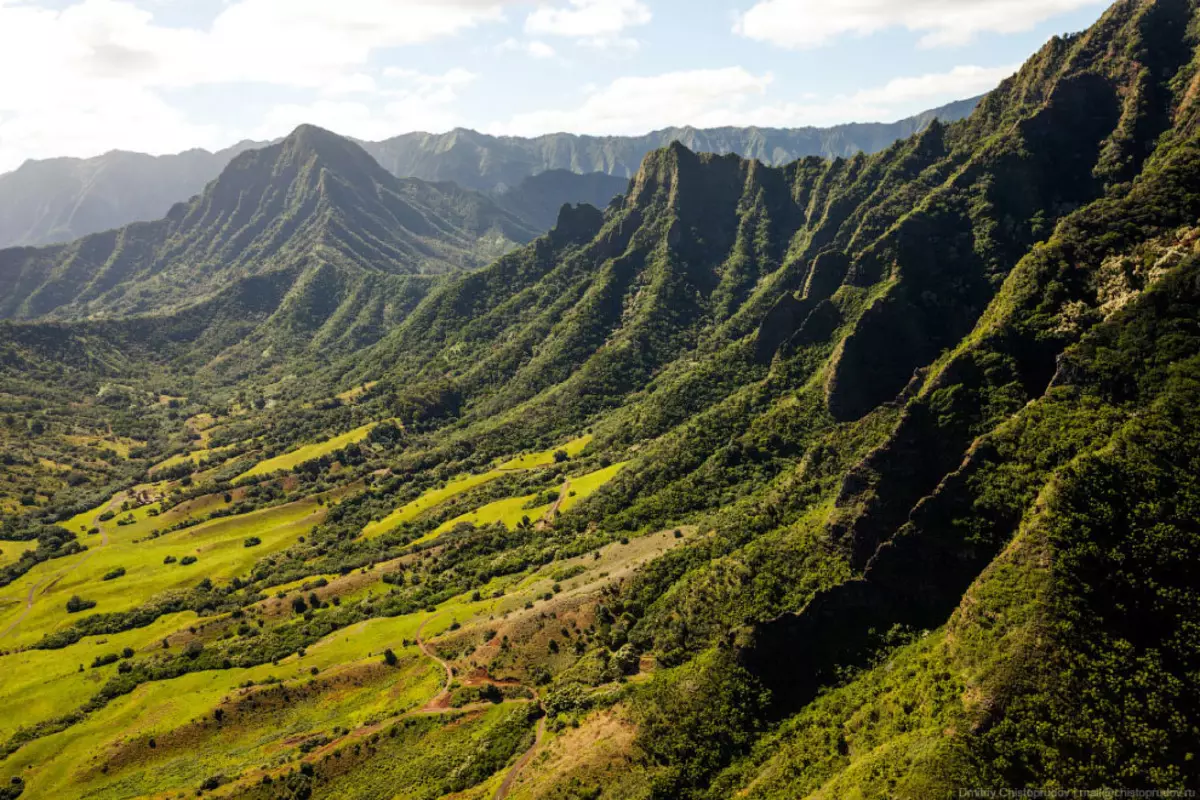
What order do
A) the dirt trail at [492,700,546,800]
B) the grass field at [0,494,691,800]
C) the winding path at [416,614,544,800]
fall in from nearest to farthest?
the dirt trail at [492,700,546,800] < the winding path at [416,614,544,800] < the grass field at [0,494,691,800]

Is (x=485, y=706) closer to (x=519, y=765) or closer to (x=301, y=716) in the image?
(x=519, y=765)

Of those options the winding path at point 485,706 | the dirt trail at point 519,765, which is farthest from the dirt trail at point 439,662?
the dirt trail at point 519,765

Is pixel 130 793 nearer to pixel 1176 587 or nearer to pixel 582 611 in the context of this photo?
pixel 582 611

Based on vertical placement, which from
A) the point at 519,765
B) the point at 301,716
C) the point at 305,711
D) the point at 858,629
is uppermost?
the point at 858,629

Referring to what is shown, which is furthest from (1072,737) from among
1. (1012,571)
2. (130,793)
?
(130,793)

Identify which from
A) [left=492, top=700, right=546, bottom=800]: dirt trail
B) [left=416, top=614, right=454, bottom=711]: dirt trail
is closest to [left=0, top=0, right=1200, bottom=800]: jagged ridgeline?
[left=492, top=700, right=546, bottom=800]: dirt trail

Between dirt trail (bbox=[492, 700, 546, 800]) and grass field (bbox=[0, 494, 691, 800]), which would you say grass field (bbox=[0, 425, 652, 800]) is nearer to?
grass field (bbox=[0, 494, 691, 800])

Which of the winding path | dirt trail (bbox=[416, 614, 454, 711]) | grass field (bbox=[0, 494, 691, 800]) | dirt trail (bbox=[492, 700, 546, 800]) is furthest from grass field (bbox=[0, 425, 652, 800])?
dirt trail (bbox=[492, 700, 546, 800])

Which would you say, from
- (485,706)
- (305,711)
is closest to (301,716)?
(305,711)

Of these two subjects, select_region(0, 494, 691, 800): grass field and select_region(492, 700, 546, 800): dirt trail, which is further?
select_region(0, 494, 691, 800): grass field

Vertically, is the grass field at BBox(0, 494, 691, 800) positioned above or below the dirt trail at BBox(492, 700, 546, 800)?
below

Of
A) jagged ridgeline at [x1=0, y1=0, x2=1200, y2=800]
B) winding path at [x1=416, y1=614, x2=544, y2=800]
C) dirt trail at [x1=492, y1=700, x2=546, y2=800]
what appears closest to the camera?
jagged ridgeline at [x1=0, y1=0, x2=1200, y2=800]

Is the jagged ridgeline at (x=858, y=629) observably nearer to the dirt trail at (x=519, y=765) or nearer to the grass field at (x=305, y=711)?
the dirt trail at (x=519, y=765)
